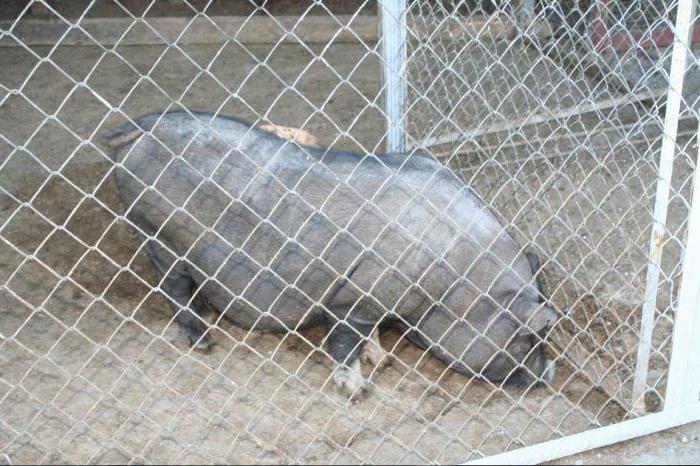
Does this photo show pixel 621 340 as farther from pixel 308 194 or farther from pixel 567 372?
pixel 308 194

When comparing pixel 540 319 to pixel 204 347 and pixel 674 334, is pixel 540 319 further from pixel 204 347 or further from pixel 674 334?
pixel 204 347

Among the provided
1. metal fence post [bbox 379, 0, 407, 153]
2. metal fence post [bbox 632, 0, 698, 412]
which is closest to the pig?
metal fence post [bbox 632, 0, 698, 412]

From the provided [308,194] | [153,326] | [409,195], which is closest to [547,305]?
[409,195]

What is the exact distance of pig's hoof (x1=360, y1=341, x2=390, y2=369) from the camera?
293 cm

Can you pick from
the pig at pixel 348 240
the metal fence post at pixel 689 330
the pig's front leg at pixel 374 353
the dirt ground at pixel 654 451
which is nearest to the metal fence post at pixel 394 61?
the pig at pixel 348 240

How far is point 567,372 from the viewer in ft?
9.43

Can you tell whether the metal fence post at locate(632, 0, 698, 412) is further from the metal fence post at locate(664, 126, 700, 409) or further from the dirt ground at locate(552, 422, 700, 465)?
the dirt ground at locate(552, 422, 700, 465)

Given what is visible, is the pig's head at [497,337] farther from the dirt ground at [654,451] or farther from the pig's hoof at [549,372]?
the dirt ground at [654,451]

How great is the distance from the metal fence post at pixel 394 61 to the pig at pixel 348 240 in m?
0.66

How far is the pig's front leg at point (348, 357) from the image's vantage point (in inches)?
111

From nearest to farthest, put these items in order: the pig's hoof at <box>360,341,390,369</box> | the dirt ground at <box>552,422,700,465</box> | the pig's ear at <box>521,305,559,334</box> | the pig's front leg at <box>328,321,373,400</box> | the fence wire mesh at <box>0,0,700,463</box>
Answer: the dirt ground at <box>552,422,700,465</box>
the fence wire mesh at <box>0,0,700,463</box>
the pig's ear at <box>521,305,559,334</box>
the pig's front leg at <box>328,321,373,400</box>
the pig's hoof at <box>360,341,390,369</box>

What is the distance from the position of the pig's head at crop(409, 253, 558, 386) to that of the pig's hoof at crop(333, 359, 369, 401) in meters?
0.24

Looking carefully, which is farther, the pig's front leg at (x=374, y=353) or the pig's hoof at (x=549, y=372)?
the pig's front leg at (x=374, y=353)

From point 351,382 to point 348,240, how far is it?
464 mm
